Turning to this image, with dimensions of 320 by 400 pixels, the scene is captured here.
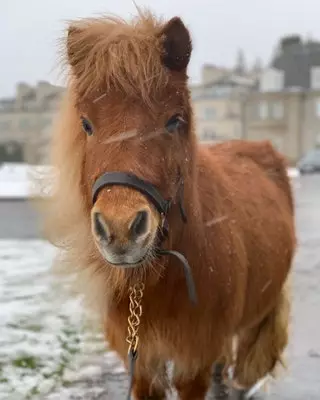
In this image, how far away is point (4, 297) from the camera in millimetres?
6984

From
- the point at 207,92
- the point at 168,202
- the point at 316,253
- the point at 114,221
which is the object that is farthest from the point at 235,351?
the point at 207,92

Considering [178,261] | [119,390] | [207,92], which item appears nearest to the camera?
[178,261]

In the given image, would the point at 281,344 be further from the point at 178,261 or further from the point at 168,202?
the point at 168,202

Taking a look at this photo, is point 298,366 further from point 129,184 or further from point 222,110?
point 222,110

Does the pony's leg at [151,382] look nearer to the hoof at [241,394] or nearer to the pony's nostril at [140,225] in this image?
the hoof at [241,394]

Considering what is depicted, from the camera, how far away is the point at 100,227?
2330 millimetres

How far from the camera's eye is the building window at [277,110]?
159 feet

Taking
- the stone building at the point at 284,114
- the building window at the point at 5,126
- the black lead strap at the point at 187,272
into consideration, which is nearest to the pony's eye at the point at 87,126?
the black lead strap at the point at 187,272

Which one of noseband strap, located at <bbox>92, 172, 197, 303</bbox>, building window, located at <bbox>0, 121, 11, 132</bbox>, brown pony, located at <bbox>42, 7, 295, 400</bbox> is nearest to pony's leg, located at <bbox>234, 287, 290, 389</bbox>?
brown pony, located at <bbox>42, 7, 295, 400</bbox>

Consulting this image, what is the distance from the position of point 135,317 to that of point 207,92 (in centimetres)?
4843

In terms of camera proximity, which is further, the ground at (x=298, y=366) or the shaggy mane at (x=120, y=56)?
the ground at (x=298, y=366)

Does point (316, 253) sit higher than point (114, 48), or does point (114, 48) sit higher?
point (114, 48)

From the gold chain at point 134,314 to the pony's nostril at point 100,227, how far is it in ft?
1.87

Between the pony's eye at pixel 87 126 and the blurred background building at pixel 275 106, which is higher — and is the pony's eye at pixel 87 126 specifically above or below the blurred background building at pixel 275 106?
above
